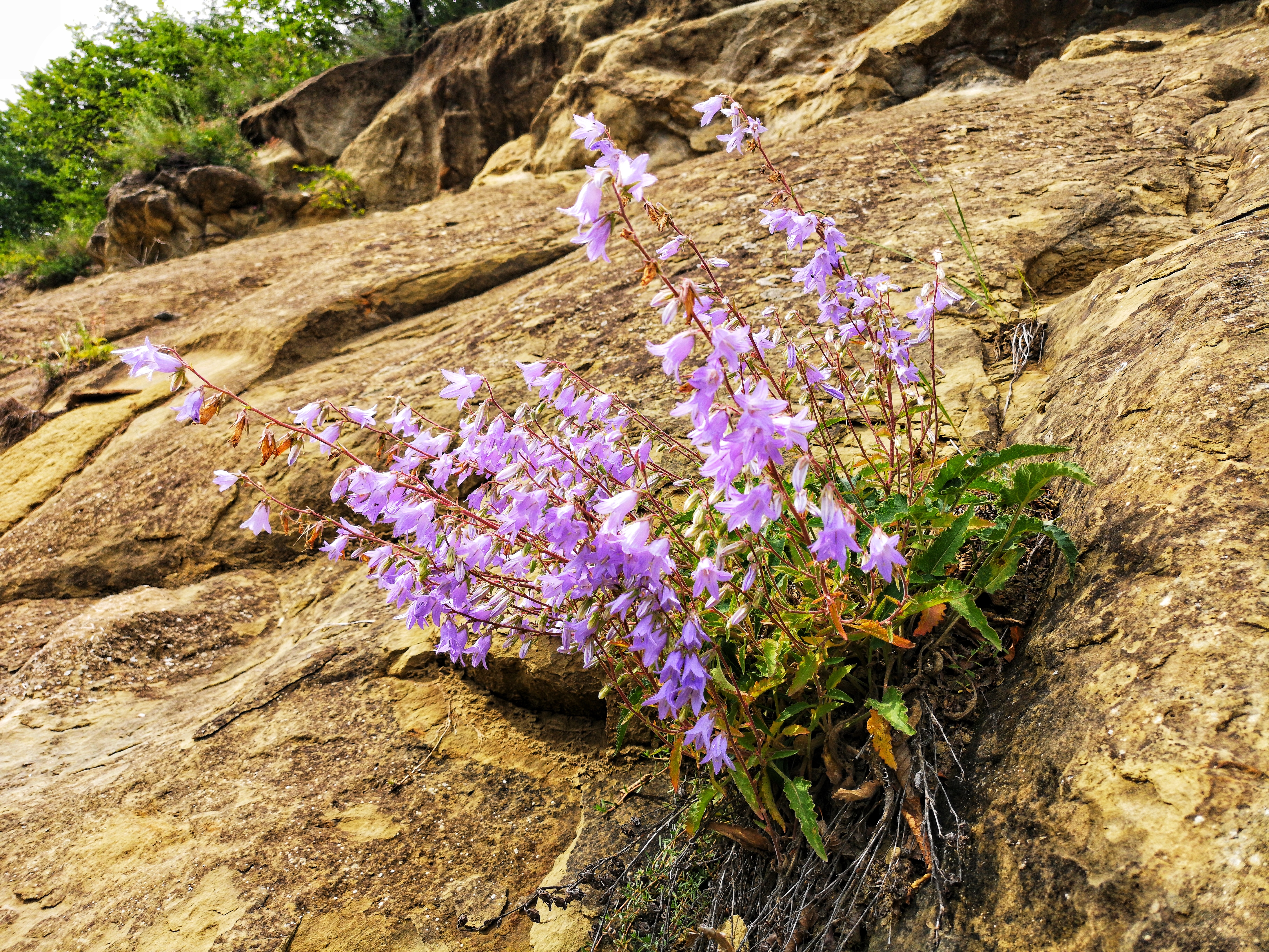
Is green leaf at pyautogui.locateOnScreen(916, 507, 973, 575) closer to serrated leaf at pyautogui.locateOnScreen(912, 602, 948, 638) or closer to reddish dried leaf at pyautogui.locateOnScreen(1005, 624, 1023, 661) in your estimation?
serrated leaf at pyautogui.locateOnScreen(912, 602, 948, 638)

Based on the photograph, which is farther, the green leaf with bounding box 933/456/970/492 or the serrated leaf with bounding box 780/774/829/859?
the green leaf with bounding box 933/456/970/492

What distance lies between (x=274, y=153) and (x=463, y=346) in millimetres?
12050

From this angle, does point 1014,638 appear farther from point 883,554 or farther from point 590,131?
point 590,131

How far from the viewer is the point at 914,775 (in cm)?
200

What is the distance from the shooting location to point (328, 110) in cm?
1541

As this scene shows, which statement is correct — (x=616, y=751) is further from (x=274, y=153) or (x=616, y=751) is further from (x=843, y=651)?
(x=274, y=153)

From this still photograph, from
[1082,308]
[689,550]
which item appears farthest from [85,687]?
[1082,308]

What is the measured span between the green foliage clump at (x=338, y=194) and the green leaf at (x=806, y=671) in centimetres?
1405

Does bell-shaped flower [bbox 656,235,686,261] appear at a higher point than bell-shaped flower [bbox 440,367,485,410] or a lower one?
higher

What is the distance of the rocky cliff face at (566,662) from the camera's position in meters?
1.65

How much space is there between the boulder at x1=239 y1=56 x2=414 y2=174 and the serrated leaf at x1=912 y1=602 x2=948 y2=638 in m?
16.0

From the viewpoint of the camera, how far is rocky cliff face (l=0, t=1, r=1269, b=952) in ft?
5.40

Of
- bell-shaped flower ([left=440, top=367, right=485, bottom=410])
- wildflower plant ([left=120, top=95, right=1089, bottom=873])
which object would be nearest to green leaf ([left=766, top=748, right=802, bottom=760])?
wildflower plant ([left=120, top=95, right=1089, bottom=873])

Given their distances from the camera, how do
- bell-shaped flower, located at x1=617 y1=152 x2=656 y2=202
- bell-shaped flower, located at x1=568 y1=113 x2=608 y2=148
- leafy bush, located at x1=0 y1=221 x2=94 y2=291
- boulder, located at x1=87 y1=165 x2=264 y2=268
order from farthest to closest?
leafy bush, located at x1=0 y1=221 x2=94 y2=291 < boulder, located at x1=87 y1=165 x2=264 y2=268 < bell-shaped flower, located at x1=568 y1=113 x2=608 y2=148 < bell-shaped flower, located at x1=617 y1=152 x2=656 y2=202
